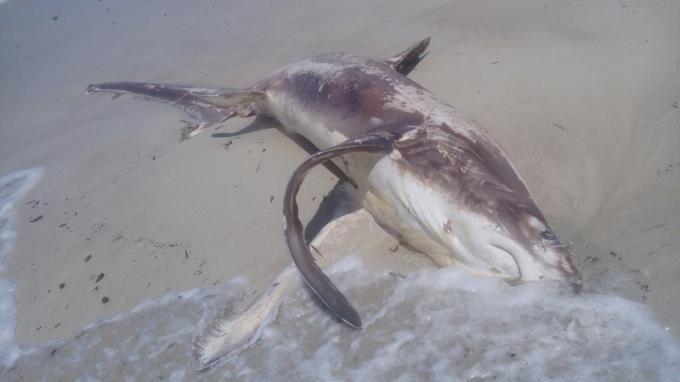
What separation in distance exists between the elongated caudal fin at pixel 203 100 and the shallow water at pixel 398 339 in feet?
6.31

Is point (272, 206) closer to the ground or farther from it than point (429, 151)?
closer to the ground

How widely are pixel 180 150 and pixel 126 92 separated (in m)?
1.89

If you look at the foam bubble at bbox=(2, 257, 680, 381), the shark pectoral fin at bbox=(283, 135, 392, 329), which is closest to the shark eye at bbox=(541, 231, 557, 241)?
the foam bubble at bbox=(2, 257, 680, 381)

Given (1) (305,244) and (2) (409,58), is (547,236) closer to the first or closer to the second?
(1) (305,244)

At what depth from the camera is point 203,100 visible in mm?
4691

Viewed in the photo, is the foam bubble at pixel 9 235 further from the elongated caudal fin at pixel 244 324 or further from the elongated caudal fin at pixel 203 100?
the elongated caudal fin at pixel 203 100

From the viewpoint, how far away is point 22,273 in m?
3.40

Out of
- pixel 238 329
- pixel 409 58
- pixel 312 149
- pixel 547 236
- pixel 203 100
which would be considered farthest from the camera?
pixel 203 100

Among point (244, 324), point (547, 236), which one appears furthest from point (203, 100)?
point (547, 236)

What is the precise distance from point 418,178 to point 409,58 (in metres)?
2.08

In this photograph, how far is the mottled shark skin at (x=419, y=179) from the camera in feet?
7.21

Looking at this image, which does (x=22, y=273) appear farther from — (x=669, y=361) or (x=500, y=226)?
(x=669, y=361)

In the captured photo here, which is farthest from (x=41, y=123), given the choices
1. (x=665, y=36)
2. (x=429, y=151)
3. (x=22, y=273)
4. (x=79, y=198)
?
(x=665, y=36)

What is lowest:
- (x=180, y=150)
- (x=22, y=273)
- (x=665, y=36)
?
(x=22, y=273)
